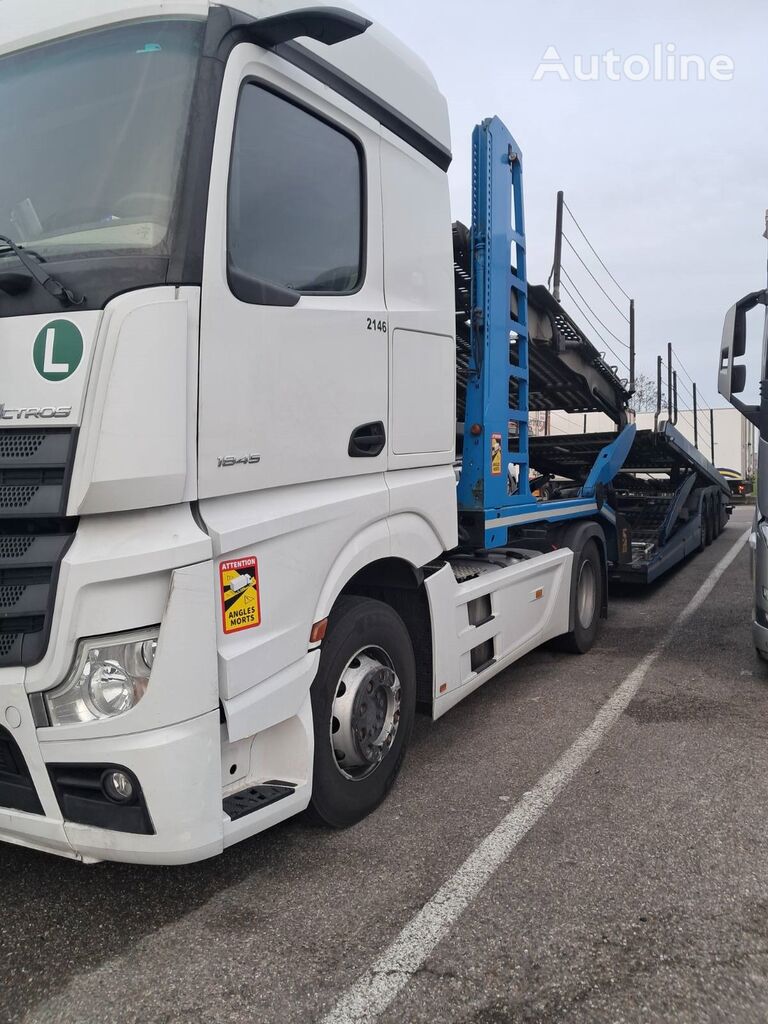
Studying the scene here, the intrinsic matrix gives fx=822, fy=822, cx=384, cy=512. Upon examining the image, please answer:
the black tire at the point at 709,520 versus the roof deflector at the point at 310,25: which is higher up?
the roof deflector at the point at 310,25

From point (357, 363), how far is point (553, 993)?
226cm

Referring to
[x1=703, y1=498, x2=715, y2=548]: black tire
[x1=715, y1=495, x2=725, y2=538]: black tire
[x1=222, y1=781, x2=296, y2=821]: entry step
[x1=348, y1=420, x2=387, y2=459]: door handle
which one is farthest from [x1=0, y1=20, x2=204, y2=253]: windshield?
[x1=715, y1=495, x2=725, y2=538]: black tire

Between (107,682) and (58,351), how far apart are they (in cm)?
98

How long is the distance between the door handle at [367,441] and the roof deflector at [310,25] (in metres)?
1.38

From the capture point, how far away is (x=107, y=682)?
241cm

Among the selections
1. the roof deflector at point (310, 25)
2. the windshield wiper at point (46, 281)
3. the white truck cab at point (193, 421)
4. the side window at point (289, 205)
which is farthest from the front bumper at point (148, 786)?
the roof deflector at point (310, 25)

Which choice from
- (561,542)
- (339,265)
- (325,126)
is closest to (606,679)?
(561,542)

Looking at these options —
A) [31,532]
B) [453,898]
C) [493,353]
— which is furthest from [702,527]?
[31,532]

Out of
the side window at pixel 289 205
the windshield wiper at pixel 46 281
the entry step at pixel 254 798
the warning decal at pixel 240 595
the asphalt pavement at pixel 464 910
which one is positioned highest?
the side window at pixel 289 205

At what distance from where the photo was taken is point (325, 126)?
3.19 m

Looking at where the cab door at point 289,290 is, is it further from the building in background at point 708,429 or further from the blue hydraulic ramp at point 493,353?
the building in background at point 708,429

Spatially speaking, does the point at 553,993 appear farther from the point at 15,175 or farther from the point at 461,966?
the point at 15,175

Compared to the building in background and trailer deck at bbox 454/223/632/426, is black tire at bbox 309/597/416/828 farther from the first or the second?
the building in background

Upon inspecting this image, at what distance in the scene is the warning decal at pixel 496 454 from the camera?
4742 mm
